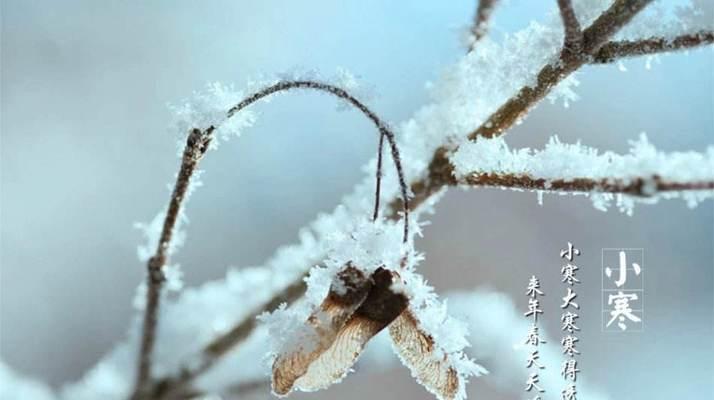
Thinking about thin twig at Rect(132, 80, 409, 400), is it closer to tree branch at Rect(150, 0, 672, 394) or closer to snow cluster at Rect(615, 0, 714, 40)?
tree branch at Rect(150, 0, 672, 394)

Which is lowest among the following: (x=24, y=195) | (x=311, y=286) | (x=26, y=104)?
(x=311, y=286)

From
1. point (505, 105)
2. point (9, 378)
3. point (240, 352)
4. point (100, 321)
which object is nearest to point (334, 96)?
point (505, 105)

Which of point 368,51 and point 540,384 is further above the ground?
point 368,51

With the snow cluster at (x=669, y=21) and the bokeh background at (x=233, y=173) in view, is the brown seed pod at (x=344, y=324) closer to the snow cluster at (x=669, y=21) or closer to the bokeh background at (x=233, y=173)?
the snow cluster at (x=669, y=21)

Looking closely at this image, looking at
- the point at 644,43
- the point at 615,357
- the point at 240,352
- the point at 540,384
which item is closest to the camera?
the point at 644,43

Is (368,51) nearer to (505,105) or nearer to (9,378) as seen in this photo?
(9,378)

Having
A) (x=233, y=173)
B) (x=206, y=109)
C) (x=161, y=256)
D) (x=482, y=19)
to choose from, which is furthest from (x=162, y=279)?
(x=233, y=173)
